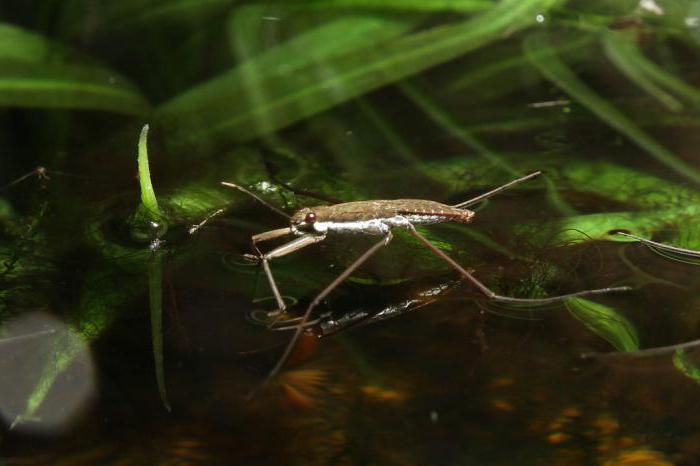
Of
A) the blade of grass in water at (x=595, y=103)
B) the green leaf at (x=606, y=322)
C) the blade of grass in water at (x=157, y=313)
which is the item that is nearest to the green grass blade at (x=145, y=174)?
the blade of grass in water at (x=157, y=313)

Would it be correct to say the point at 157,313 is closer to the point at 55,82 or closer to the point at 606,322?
the point at 606,322

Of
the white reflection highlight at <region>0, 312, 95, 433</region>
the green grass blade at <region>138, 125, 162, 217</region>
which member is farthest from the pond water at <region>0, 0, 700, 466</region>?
the green grass blade at <region>138, 125, 162, 217</region>

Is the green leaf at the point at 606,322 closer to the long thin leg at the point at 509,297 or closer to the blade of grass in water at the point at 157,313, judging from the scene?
the long thin leg at the point at 509,297

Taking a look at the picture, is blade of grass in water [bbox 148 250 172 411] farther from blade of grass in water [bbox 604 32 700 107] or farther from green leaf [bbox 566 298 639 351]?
blade of grass in water [bbox 604 32 700 107]

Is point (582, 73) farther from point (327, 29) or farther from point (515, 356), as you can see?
point (515, 356)

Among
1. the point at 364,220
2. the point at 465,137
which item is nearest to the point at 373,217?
the point at 364,220

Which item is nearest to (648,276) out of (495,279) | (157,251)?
(495,279)
